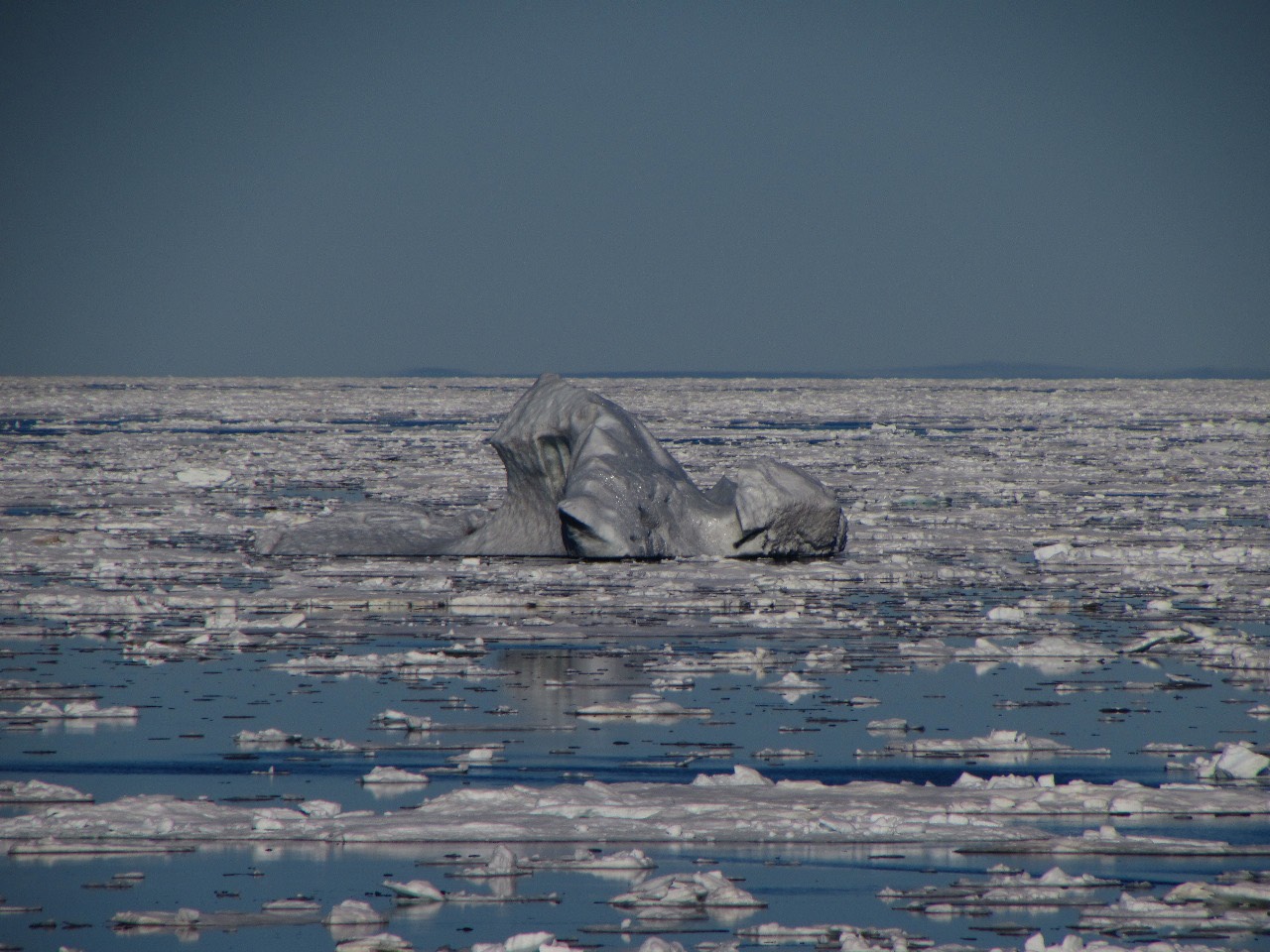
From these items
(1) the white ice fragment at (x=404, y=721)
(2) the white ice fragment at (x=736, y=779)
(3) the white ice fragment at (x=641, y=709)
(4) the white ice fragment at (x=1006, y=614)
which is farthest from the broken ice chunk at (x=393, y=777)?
(4) the white ice fragment at (x=1006, y=614)

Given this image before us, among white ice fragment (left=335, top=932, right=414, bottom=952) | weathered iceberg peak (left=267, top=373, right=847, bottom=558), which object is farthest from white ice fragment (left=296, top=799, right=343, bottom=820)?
weathered iceberg peak (left=267, top=373, right=847, bottom=558)

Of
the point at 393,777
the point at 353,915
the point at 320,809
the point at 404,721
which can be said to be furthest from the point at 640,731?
the point at 353,915

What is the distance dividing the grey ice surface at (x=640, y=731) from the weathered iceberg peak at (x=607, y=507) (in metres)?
0.32

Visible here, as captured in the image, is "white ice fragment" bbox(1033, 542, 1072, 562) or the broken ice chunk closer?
the broken ice chunk

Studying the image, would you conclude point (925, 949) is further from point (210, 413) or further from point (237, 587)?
point (210, 413)

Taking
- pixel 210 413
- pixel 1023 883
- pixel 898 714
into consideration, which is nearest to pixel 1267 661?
pixel 898 714

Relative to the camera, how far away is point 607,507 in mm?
14195

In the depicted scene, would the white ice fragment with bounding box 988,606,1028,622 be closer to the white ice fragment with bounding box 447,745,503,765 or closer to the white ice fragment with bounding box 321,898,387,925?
the white ice fragment with bounding box 447,745,503,765

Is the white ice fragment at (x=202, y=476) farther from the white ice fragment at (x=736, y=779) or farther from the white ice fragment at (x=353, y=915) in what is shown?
the white ice fragment at (x=353, y=915)

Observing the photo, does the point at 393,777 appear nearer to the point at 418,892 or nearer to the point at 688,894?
the point at 418,892

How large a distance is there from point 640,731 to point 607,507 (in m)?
6.08

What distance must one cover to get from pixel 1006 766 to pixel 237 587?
6845mm

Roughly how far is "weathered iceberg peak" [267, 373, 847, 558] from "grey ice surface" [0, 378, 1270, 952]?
318 mm

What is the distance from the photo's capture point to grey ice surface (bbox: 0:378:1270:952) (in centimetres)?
564
